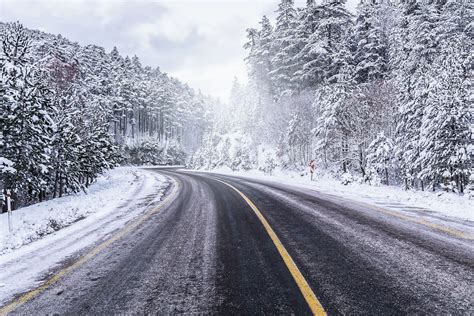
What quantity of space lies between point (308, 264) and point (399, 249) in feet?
5.42

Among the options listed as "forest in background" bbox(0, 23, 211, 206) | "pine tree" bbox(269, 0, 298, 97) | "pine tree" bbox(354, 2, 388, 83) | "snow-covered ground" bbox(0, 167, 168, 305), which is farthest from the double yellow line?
Result: "pine tree" bbox(354, 2, 388, 83)

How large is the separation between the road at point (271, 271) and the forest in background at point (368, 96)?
9076 millimetres

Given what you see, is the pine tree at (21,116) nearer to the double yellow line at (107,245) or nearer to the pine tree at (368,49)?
the double yellow line at (107,245)

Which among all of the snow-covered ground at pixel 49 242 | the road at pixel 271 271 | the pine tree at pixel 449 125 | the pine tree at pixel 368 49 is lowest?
the snow-covered ground at pixel 49 242

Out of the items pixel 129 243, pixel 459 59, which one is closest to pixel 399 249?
pixel 129 243

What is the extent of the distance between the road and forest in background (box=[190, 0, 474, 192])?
9076mm

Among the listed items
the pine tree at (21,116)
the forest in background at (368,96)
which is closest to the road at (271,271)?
the forest in background at (368,96)

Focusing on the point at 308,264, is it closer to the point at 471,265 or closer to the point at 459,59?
the point at 471,265

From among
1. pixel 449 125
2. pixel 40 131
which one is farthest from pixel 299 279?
pixel 40 131

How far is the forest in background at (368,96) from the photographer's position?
43.4 ft

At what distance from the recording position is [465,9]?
97.7ft

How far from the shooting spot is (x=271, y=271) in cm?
362

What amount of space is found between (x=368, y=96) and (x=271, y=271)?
1965 centimetres

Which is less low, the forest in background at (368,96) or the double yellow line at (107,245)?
the forest in background at (368,96)
